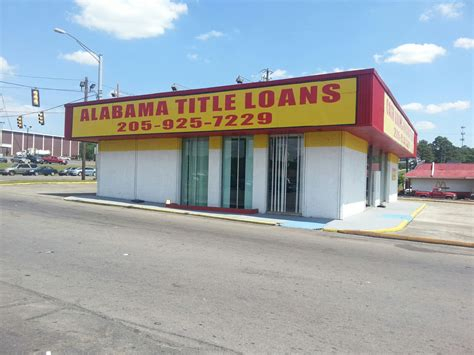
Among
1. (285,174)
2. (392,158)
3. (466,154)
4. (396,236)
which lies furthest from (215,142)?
(466,154)

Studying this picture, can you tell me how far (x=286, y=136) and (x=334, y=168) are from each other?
2.55 meters

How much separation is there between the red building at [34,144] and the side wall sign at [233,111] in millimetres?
123124

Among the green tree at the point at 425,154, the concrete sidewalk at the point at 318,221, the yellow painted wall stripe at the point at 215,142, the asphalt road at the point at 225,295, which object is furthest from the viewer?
the green tree at the point at 425,154

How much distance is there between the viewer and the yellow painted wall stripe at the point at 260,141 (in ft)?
56.1

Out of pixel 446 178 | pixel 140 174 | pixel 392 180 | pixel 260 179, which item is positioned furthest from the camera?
pixel 446 178

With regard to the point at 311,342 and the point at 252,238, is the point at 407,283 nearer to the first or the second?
the point at 311,342

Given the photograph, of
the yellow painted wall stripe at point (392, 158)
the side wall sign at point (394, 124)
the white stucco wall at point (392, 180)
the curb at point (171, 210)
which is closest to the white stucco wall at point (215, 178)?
the curb at point (171, 210)

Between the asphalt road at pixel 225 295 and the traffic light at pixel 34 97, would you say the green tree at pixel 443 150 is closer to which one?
the traffic light at pixel 34 97

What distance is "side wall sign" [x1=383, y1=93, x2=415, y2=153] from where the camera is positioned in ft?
54.4

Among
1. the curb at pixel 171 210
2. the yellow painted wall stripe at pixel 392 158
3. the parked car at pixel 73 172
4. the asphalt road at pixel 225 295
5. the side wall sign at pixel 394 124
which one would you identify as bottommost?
the asphalt road at pixel 225 295

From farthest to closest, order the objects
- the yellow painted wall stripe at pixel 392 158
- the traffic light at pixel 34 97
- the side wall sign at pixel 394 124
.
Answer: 1. the traffic light at pixel 34 97
2. the yellow painted wall stripe at pixel 392 158
3. the side wall sign at pixel 394 124

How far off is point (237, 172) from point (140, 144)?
654 cm

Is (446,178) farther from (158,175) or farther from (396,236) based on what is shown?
(396,236)

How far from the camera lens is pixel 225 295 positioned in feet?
18.6
